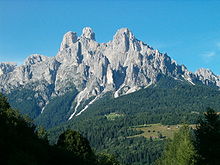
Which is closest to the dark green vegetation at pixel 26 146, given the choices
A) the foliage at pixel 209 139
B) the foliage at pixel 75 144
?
the foliage at pixel 75 144

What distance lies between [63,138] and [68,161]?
2326 cm

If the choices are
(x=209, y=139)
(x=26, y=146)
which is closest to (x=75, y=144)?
(x=26, y=146)

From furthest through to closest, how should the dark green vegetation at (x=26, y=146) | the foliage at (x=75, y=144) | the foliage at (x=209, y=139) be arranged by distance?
the foliage at (x=75, y=144) < the dark green vegetation at (x=26, y=146) < the foliage at (x=209, y=139)

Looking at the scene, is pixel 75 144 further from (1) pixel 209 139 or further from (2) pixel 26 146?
(1) pixel 209 139

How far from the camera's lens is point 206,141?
43.9 m

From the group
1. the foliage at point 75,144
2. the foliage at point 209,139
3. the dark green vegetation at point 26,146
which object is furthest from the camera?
the foliage at point 75,144

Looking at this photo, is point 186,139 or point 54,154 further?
point 54,154

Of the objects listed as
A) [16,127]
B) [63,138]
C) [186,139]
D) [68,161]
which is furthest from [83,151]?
[186,139]

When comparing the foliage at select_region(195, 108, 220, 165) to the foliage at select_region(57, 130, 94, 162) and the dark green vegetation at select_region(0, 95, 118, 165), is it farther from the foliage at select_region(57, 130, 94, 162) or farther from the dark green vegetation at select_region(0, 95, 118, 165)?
the foliage at select_region(57, 130, 94, 162)

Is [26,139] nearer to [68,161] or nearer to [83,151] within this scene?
[68,161]

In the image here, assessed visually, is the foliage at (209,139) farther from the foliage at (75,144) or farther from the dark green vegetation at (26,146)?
the foliage at (75,144)

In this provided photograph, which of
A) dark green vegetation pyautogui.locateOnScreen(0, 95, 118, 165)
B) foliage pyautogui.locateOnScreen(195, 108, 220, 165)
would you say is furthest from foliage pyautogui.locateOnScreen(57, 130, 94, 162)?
foliage pyautogui.locateOnScreen(195, 108, 220, 165)

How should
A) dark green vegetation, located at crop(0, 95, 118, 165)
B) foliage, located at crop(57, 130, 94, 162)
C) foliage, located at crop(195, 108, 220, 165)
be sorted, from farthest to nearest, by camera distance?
foliage, located at crop(57, 130, 94, 162) → dark green vegetation, located at crop(0, 95, 118, 165) → foliage, located at crop(195, 108, 220, 165)

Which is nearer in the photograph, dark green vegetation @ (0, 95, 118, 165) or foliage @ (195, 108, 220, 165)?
foliage @ (195, 108, 220, 165)
